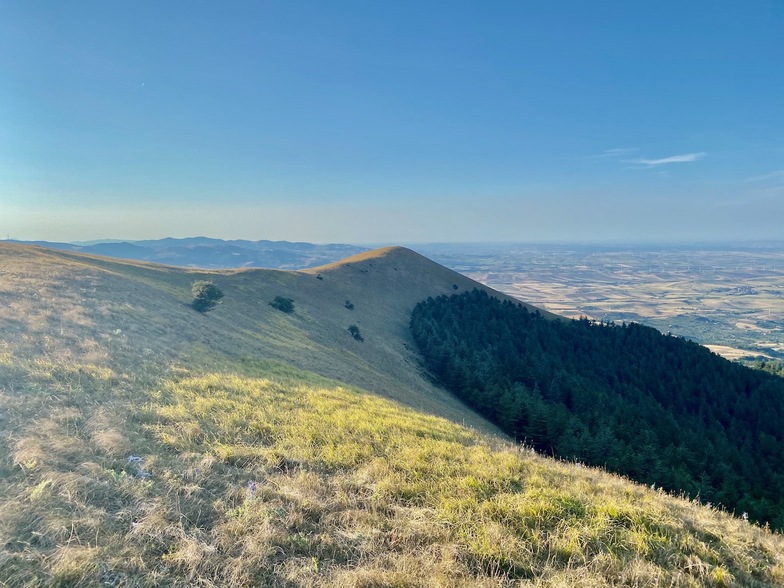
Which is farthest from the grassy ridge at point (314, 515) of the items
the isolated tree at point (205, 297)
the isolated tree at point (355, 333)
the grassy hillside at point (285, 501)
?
the isolated tree at point (355, 333)

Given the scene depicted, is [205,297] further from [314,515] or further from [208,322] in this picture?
[314,515]

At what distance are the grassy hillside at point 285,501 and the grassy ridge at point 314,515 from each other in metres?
0.03

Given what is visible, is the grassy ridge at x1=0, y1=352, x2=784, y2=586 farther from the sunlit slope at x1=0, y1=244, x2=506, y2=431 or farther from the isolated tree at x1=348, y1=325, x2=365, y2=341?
the isolated tree at x1=348, y1=325, x2=365, y2=341

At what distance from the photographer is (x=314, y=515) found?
7.04 metres

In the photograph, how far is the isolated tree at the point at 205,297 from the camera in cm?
3712

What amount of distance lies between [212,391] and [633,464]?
3292cm

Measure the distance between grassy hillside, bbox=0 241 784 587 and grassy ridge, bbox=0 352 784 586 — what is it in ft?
0.11

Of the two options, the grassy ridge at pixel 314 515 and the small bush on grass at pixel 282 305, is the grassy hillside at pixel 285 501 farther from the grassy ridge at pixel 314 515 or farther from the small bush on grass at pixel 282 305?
the small bush on grass at pixel 282 305

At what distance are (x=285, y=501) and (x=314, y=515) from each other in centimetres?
73

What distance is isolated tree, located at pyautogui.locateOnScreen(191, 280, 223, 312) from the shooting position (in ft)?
122

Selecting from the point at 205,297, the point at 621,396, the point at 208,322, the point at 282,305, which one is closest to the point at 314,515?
the point at 208,322

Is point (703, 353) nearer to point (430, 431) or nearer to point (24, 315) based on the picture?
point (430, 431)

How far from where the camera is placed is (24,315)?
19.8 metres

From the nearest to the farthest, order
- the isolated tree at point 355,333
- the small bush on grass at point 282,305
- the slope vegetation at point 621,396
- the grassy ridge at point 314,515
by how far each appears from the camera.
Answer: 1. the grassy ridge at point 314,515
2. the slope vegetation at point 621,396
3. the small bush on grass at point 282,305
4. the isolated tree at point 355,333
